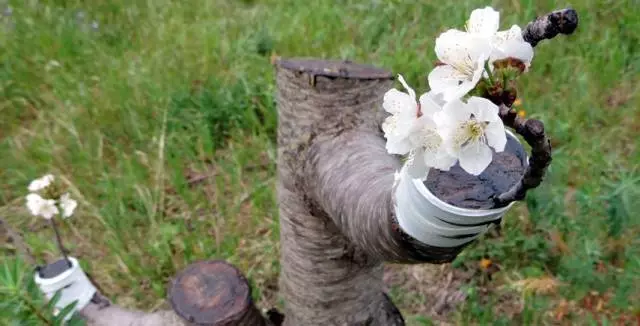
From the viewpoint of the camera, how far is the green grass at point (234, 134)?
1981mm

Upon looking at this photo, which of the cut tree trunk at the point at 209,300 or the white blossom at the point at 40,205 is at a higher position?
the white blossom at the point at 40,205

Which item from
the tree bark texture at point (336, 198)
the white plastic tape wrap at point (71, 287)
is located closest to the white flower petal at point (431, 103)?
the tree bark texture at point (336, 198)

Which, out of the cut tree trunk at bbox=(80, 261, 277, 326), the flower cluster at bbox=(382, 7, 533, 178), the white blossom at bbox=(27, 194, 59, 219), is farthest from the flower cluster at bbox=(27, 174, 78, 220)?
the flower cluster at bbox=(382, 7, 533, 178)

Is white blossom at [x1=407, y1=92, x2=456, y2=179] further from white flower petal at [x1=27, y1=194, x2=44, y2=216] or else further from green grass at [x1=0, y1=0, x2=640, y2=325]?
white flower petal at [x1=27, y1=194, x2=44, y2=216]

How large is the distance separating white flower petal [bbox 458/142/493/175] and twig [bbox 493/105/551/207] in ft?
0.13

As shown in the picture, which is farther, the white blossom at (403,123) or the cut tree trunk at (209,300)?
the cut tree trunk at (209,300)

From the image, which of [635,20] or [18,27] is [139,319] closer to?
[18,27]

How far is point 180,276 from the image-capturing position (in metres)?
1.59

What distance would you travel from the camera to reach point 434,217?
0.75 metres

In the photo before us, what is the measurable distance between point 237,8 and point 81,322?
239cm

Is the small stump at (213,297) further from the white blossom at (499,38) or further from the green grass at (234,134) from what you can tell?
the white blossom at (499,38)

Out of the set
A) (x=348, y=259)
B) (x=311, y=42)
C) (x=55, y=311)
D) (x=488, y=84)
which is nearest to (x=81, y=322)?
(x=55, y=311)

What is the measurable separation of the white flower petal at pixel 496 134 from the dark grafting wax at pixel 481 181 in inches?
5.8

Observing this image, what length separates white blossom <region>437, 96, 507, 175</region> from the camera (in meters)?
0.57
